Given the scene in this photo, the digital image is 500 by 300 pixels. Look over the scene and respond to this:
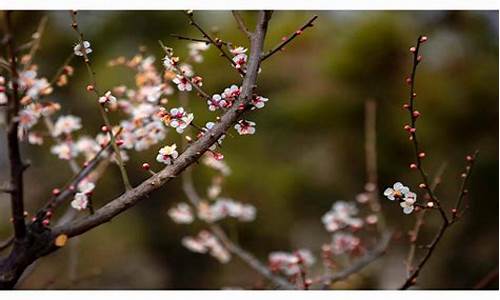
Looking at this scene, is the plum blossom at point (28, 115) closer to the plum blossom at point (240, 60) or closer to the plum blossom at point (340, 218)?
the plum blossom at point (240, 60)

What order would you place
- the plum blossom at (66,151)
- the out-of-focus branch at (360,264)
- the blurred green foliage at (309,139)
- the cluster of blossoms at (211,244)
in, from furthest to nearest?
the blurred green foliage at (309,139)
the cluster of blossoms at (211,244)
the out-of-focus branch at (360,264)
the plum blossom at (66,151)

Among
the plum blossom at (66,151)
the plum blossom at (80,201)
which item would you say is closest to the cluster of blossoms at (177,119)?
the plum blossom at (80,201)

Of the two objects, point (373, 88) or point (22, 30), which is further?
point (373, 88)

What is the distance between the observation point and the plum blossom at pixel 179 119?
1.00m

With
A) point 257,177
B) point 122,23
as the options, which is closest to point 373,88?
point 257,177

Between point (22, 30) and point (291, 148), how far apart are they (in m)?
1.84

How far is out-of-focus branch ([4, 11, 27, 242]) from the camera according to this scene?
87cm

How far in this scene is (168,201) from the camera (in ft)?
13.0

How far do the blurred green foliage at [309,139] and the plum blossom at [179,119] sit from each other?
1.97 meters

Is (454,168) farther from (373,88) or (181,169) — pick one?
(181,169)

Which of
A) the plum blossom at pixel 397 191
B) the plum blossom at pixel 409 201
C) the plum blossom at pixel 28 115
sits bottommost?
the plum blossom at pixel 409 201

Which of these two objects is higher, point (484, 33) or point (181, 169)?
point (484, 33)

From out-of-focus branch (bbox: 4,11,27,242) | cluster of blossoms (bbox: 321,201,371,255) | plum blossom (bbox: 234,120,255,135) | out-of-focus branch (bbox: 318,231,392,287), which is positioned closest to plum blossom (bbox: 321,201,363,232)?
cluster of blossoms (bbox: 321,201,371,255)

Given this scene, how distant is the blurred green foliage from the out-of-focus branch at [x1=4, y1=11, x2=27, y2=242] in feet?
6.68
